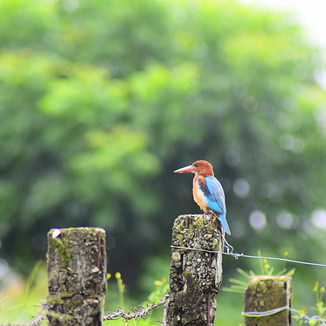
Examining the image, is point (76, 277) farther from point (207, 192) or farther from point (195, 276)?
point (207, 192)

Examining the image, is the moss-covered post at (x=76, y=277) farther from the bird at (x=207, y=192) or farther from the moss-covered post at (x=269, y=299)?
the bird at (x=207, y=192)

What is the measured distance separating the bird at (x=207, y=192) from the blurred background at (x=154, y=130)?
5.80 m

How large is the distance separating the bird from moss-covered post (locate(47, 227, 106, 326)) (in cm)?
96

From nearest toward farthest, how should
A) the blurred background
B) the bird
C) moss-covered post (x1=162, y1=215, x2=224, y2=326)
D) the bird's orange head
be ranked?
1. moss-covered post (x1=162, y1=215, x2=224, y2=326)
2. the bird
3. the bird's orange head
4. the blurred background

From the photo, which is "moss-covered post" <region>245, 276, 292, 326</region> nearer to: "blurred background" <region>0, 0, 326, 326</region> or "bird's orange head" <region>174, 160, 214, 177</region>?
"bird's orange head" <region>174, 160, 214, 177</region>

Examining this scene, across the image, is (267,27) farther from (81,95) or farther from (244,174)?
(81,95)

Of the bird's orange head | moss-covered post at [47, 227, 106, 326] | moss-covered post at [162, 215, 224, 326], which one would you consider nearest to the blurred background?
the bird's orange head

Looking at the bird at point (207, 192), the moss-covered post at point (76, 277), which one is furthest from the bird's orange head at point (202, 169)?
the moss-covered post at point (76, 277)

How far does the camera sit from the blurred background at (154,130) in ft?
31.5

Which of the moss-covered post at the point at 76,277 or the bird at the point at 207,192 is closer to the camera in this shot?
the moss-covered post at the point at 76,277

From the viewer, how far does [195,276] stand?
207 centimetres

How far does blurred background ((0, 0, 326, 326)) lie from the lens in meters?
9.60

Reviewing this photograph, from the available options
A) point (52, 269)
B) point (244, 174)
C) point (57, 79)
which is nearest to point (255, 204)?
point (244, 174)

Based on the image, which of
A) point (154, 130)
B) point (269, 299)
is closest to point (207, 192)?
point (269, 299)
